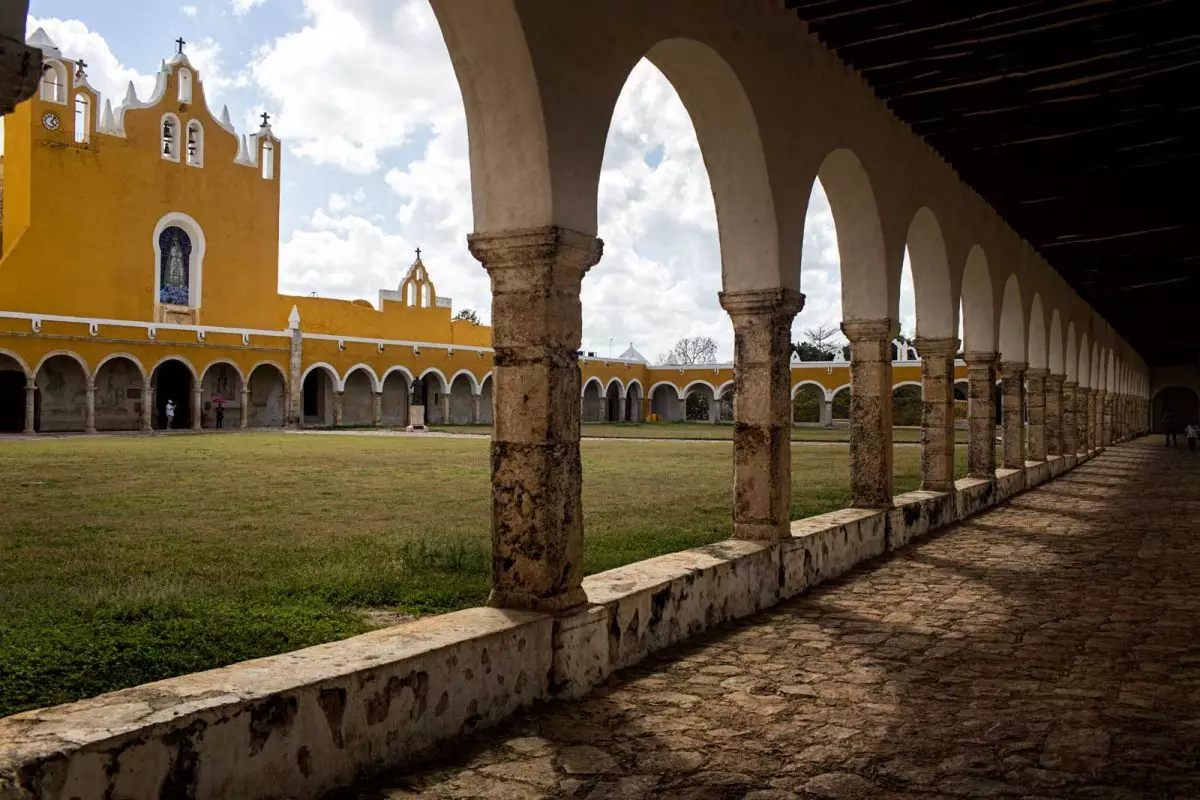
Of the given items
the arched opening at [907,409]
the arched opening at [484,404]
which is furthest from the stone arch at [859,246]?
the arched opening at [907,409]

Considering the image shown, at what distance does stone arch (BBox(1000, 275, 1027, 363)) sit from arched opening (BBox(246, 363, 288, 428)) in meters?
27.7

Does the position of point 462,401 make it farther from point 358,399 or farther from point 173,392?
point 173,392

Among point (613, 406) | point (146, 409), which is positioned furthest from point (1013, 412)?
point (613, 406)

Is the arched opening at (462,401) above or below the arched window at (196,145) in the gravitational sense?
below

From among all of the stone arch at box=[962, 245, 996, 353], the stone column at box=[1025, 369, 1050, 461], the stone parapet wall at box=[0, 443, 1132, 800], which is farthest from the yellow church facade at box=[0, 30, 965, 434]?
the stone parapet wall at box=[0, 443, 1132, 800]

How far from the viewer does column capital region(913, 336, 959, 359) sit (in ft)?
31.5

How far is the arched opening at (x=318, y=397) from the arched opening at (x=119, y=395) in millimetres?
6962

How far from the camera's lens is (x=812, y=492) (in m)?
12.1

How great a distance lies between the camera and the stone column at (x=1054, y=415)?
1708cm

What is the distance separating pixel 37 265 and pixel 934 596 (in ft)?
108

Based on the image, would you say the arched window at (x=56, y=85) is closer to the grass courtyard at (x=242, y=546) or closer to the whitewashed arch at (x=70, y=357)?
the whitewashed arch at (x=70, y=357)

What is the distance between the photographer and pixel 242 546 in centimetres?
708

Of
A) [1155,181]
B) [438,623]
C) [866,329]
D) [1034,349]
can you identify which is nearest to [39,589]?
[438,623]

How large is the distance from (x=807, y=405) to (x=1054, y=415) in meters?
31.1
